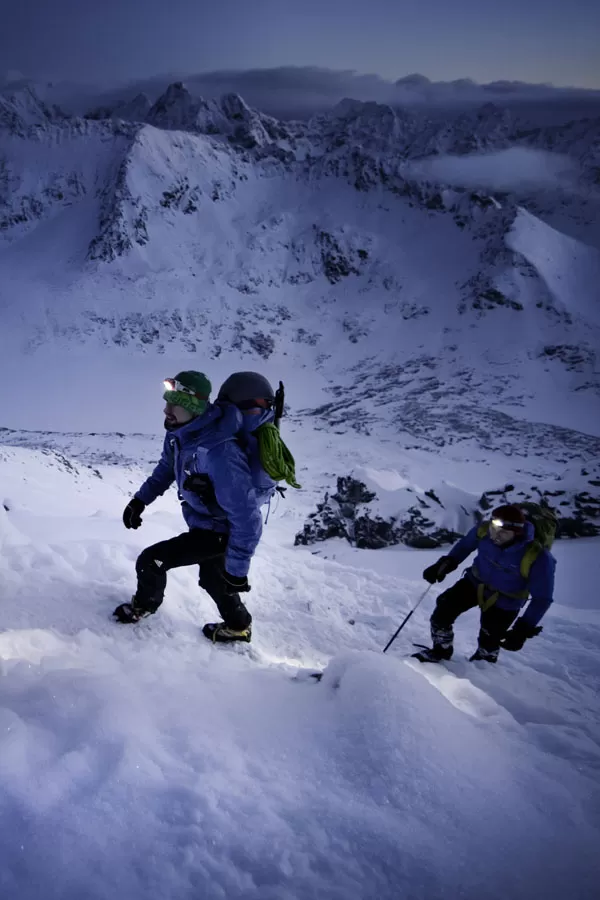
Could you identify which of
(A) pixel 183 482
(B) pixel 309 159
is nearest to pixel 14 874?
(A) pixel 183 482

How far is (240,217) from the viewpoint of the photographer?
135375 millimetres

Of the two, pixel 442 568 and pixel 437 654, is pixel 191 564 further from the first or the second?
pixel 437 654

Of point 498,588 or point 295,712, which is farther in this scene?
point 498,588

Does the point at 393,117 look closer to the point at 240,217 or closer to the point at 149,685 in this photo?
the point at 240,217

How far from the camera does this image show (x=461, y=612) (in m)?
5.04

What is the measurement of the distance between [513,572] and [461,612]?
79 cm

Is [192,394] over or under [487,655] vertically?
over

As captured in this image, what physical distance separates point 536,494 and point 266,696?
13659mm

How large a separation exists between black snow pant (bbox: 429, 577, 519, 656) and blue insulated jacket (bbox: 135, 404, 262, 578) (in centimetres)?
254

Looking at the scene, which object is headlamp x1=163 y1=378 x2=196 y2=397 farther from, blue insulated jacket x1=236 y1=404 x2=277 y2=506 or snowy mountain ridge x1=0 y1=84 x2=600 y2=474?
snowy mountain ridge x1=0 y1=84 x2=600 y2=474

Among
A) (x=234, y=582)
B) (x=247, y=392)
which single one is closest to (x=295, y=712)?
(x=234, y=582)

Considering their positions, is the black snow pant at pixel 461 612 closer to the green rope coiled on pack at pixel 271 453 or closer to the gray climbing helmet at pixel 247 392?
the green rope coiled on pack at pixel 271 453

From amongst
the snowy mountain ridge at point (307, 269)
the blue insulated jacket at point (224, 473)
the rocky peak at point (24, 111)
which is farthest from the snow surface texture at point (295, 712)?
the rocky peak at point (24, 111)

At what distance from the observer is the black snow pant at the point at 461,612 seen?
4.83 meters
